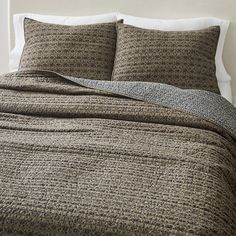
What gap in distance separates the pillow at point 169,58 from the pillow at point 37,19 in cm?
34

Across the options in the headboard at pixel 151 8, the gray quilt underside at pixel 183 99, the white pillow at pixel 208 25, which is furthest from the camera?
the headboard at pixel 151 8

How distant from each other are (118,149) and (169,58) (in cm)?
88

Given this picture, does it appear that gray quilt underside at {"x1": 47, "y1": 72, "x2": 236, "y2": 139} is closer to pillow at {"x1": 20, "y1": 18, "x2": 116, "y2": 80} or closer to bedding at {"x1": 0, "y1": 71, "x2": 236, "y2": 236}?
bedding at {"x1": 0, "y1": 71, "x2": 236, "y2": 236}

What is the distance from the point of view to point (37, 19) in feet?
9.20

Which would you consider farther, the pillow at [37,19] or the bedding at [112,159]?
the pillow at [37,19]

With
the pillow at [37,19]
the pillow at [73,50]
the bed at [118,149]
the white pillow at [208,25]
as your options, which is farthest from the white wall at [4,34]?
the white pillow at [208,25]

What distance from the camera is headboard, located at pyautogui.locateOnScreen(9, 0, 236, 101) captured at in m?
2.64

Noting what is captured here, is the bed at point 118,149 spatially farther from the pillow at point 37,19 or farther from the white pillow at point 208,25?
the pillow at point 37,19

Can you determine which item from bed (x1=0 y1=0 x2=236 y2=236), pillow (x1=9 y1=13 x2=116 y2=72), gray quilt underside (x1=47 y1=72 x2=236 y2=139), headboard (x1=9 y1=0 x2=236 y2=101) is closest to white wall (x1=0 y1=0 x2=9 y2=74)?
headboard (x1=9 y1=0 x2=236 y2=101)

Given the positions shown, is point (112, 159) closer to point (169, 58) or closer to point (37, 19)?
point (169, 58)

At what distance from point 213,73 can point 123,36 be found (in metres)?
0.51

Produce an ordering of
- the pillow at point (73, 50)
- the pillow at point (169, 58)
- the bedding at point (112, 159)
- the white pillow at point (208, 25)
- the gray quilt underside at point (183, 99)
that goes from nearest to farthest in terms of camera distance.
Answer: the bedding at point (112, 159)
the gray quilt underside at point (183, 99)
the pillow at point (169, 58)
the pillow at point (73, 50)
the white pillow at point (208, 25)

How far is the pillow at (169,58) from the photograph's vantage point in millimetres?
2256

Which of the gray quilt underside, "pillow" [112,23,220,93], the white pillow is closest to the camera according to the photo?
the gray quilt underside
